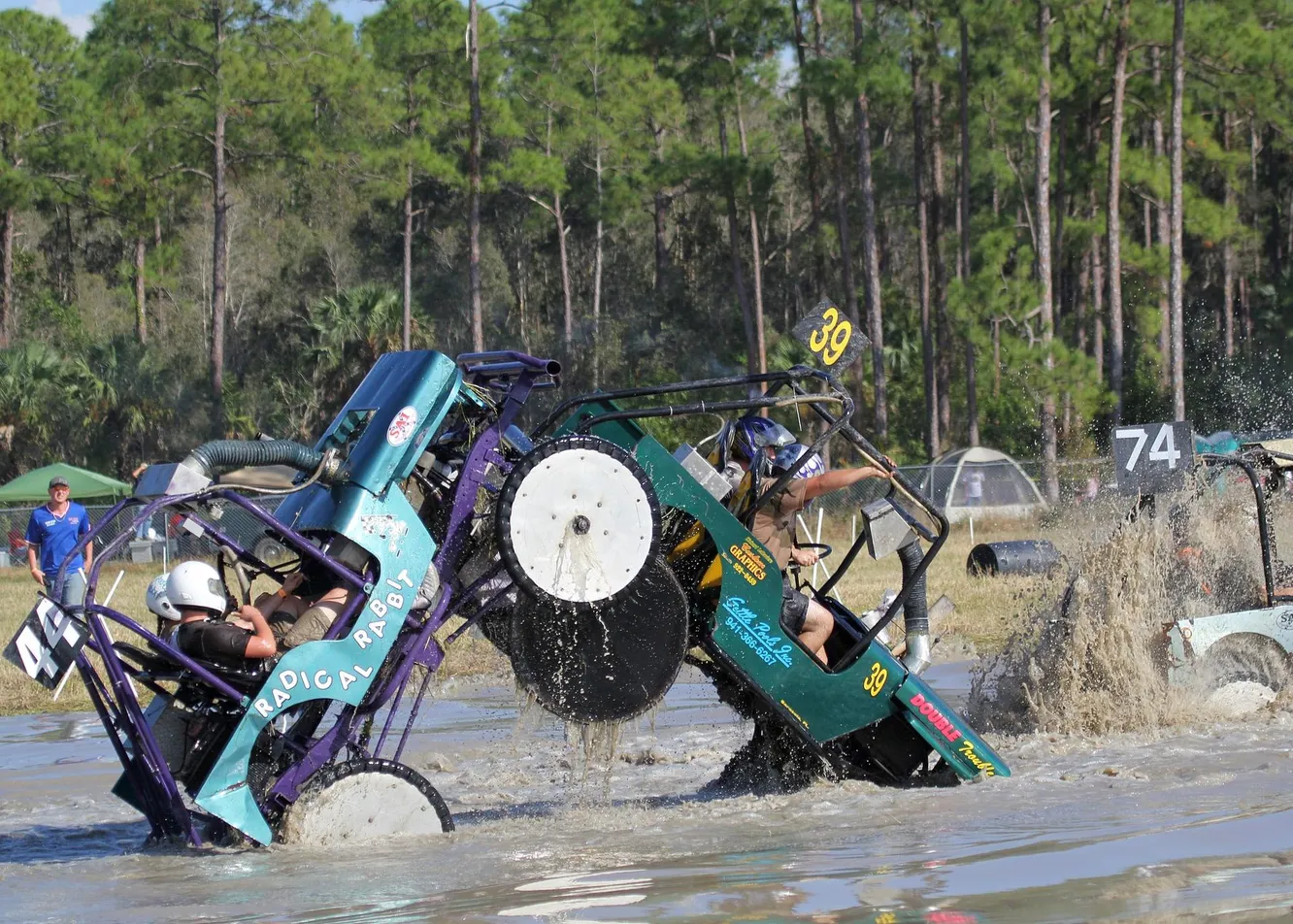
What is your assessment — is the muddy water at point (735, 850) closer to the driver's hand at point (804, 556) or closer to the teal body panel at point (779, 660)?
the teal body panel at point (779, 660)

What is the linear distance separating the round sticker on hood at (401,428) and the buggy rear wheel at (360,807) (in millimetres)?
1488

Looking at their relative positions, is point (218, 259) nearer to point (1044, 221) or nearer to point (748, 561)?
point (1044, 221)

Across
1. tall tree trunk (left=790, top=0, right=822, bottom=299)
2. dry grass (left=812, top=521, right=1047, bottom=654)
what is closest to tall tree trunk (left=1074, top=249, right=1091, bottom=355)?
tall tree trunk (left=790, top=0, right=822, bottom=299)

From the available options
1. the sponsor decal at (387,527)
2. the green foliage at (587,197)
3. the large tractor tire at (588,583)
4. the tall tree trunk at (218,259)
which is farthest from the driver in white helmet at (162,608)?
the tall tree trunk at (218,259)

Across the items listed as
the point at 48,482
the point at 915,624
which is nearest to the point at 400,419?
the point at 915,624

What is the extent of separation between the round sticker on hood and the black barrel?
1348 cm

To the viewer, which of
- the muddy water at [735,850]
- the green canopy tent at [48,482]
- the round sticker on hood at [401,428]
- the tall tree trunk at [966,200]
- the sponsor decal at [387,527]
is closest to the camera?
the muddy water at [735,850]

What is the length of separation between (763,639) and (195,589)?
9.12 feet

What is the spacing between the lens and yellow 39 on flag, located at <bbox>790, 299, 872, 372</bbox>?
27.4 ft

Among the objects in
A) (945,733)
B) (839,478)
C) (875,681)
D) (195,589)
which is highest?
(839,478)

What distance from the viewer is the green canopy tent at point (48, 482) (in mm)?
34062

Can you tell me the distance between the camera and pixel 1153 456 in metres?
10.9

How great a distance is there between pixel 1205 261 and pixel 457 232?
1028 inches

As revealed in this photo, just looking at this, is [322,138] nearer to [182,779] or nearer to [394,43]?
[394,43]
